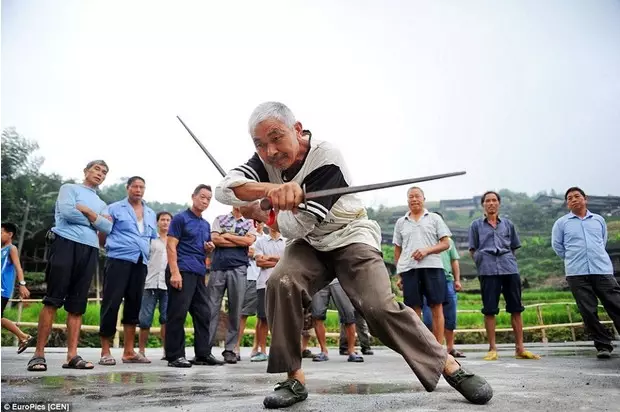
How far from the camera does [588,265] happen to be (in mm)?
5438

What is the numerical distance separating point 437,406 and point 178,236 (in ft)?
11.5

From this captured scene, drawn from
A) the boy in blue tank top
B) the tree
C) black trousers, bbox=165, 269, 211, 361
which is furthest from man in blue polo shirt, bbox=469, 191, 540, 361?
the tree

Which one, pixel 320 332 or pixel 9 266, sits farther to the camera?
pixel 9 266

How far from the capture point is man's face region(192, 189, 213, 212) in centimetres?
539

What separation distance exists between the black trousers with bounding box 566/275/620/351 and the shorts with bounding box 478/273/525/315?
0.63 metres

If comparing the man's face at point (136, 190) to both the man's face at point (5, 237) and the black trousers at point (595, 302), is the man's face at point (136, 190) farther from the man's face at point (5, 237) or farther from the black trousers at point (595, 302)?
the black trousers at point (595, 302)

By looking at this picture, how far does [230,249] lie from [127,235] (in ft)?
3.88

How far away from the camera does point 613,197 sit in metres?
13.8

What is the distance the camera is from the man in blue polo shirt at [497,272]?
550 cm

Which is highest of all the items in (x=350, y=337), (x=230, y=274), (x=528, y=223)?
(x=528, y=223)

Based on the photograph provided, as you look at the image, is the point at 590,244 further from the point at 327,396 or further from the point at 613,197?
the point at 613,197

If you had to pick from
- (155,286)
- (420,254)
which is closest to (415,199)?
(420,254)

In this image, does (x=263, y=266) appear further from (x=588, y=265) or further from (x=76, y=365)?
(x=588, y=265)

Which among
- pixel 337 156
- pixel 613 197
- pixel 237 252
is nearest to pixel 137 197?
pixel 237 252
